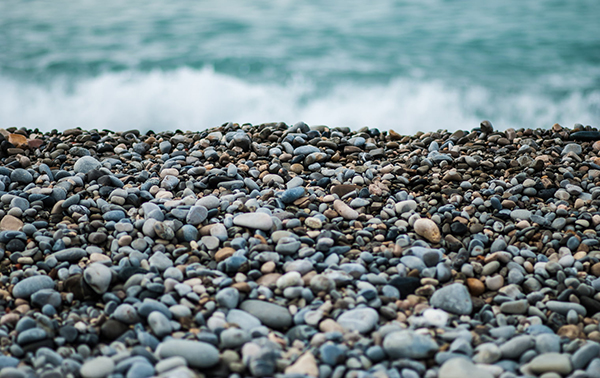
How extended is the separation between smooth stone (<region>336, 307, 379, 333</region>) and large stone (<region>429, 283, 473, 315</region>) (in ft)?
0.98

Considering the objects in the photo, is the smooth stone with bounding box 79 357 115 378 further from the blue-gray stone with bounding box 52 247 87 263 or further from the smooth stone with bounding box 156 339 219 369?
the blue-gray stone with bounding box 52 247 87 263

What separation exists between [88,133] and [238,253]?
234 cm

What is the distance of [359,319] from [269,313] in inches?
13.1

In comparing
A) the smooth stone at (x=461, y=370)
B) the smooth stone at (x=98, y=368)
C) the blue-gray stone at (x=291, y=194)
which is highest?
the blue-gray stone at (x=291, y=194)

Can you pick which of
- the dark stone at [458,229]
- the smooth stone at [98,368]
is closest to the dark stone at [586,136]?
the dark stone at [458,229]

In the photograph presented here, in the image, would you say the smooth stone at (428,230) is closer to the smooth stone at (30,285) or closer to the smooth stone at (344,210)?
the smooth stone at (344,210)

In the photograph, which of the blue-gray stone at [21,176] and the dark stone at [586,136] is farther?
the dark stone at [586,136]

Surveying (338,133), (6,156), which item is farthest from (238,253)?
(6,156)

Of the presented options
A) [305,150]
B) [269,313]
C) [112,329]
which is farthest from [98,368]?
[305,150]

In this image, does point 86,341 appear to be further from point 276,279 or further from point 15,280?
point 276,279

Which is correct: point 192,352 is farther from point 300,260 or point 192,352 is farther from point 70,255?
point 70,255

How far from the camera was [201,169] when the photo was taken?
309 centimetres

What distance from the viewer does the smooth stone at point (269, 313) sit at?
5.97ft

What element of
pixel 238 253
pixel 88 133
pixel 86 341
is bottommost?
pixel 86 341
